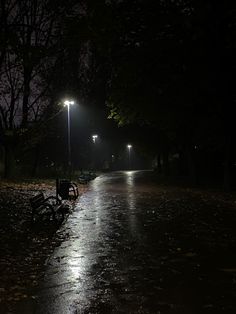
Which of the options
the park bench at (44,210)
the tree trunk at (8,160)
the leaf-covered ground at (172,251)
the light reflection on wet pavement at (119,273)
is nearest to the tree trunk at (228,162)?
the leaf-covered ground at (172,251)

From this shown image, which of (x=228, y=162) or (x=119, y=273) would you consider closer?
(x=119, y=273)

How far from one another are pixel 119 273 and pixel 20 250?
3.09m

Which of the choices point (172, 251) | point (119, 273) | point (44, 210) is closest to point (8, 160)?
point (44, 210)

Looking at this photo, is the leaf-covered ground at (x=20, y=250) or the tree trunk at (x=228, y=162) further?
the tree trunk at (x=228, y=162)

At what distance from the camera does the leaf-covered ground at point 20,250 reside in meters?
7.59

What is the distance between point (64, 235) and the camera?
1283 cm

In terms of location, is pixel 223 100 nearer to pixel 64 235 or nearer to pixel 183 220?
pixel 183 220

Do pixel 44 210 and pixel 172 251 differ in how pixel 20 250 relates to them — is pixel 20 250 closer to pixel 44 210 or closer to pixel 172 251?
pixel 172 251

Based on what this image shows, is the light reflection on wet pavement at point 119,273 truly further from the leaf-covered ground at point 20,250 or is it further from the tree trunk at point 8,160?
the tree trunk at point 8,160

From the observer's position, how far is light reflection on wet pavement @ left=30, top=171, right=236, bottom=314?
671 centimetres

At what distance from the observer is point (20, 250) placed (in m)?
10.8

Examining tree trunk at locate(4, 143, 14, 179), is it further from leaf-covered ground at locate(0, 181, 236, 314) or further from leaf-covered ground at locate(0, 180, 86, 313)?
leaf-covered ground at locate(0, 180, 86, 313)

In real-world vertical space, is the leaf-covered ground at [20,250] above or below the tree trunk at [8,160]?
below

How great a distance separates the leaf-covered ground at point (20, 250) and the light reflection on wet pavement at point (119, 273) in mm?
289
